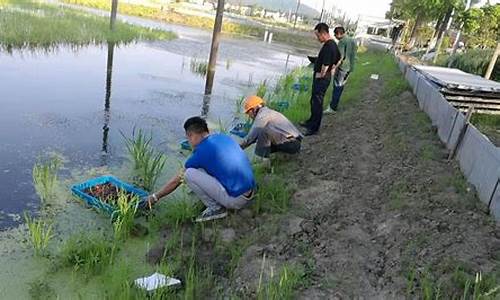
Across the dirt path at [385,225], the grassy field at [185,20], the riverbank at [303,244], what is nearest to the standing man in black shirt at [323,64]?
the dirt path at [385,225]

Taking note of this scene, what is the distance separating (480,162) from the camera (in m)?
3.54

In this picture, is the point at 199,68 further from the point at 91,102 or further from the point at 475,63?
the point at 475,63

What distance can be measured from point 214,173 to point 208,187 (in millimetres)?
118

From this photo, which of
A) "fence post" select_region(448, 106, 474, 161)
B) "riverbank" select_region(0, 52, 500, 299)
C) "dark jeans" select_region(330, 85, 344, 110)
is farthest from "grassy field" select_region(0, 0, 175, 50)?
"fence post" select_region(448, 106, 474, 161)

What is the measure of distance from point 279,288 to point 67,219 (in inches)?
77.9

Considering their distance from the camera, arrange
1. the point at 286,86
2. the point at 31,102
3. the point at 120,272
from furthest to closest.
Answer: the point at 286,86
the point at 31,102
the point at 120,272

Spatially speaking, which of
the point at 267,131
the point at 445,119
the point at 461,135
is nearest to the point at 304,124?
the point at 445,119

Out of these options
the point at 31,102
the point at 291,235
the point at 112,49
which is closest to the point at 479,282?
the point at 291,235

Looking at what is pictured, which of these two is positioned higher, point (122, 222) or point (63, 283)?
point (122, 222)

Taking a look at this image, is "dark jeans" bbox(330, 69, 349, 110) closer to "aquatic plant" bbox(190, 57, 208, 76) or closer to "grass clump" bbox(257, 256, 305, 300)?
"grass clump" bbox(257, 256, 305, 300)

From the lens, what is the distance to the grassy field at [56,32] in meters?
10.9

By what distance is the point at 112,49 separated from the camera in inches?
505

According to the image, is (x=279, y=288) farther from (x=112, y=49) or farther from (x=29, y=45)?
(x=112, y=49)

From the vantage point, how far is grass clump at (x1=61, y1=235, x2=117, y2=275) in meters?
2.89
